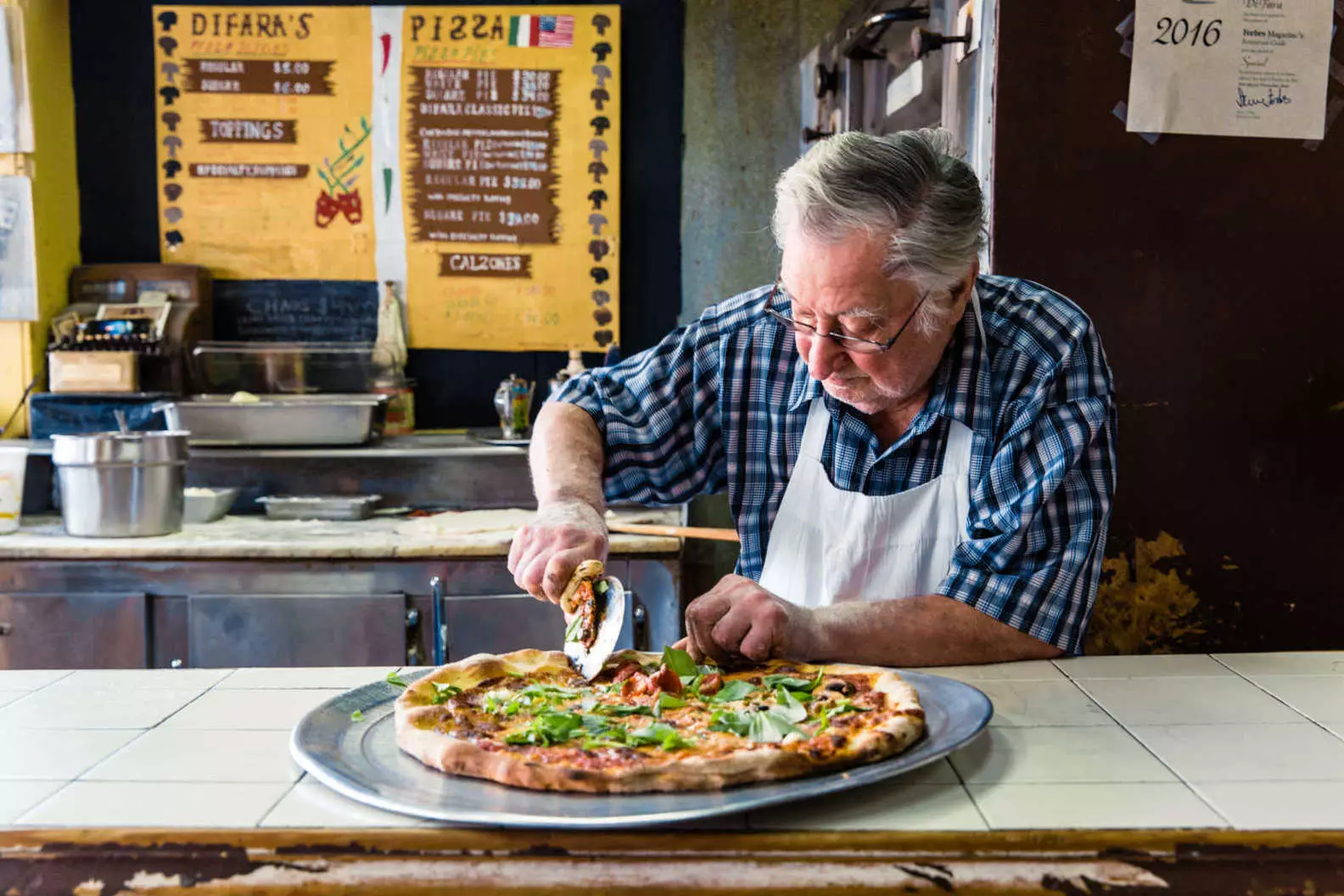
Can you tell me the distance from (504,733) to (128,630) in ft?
8.13

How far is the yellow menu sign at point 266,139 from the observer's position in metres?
4.54

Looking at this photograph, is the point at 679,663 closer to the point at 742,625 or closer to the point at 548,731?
the point at 742,625

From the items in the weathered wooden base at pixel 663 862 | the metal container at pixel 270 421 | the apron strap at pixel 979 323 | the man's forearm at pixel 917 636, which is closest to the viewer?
the weathered wooden base at pixel 663 862

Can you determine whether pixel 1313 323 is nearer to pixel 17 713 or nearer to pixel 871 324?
pixel 871 324

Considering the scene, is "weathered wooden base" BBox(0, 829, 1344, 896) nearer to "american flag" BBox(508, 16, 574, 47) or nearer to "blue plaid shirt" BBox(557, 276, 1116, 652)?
"blue plaid shirt" BBox(557, 276, 1116, 652)

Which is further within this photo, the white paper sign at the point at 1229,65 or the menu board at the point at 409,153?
the menu board at the point at 409,153

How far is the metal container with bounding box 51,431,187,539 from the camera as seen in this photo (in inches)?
137

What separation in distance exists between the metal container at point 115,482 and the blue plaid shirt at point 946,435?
5.71 feet

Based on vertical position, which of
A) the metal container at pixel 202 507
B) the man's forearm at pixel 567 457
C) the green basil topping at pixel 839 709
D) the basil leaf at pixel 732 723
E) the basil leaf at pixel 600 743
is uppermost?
the man's forearm at pixel 567 457

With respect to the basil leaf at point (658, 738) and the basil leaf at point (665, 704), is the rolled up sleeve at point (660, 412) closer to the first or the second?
the basil leaf at point (665, 704)

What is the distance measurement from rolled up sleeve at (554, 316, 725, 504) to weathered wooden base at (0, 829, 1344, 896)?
1251mm

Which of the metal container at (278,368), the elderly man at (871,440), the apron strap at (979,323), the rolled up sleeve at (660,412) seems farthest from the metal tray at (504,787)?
the metal container at (278,368)

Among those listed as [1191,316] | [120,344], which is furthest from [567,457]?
[120,344]

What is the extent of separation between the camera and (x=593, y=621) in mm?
1724
